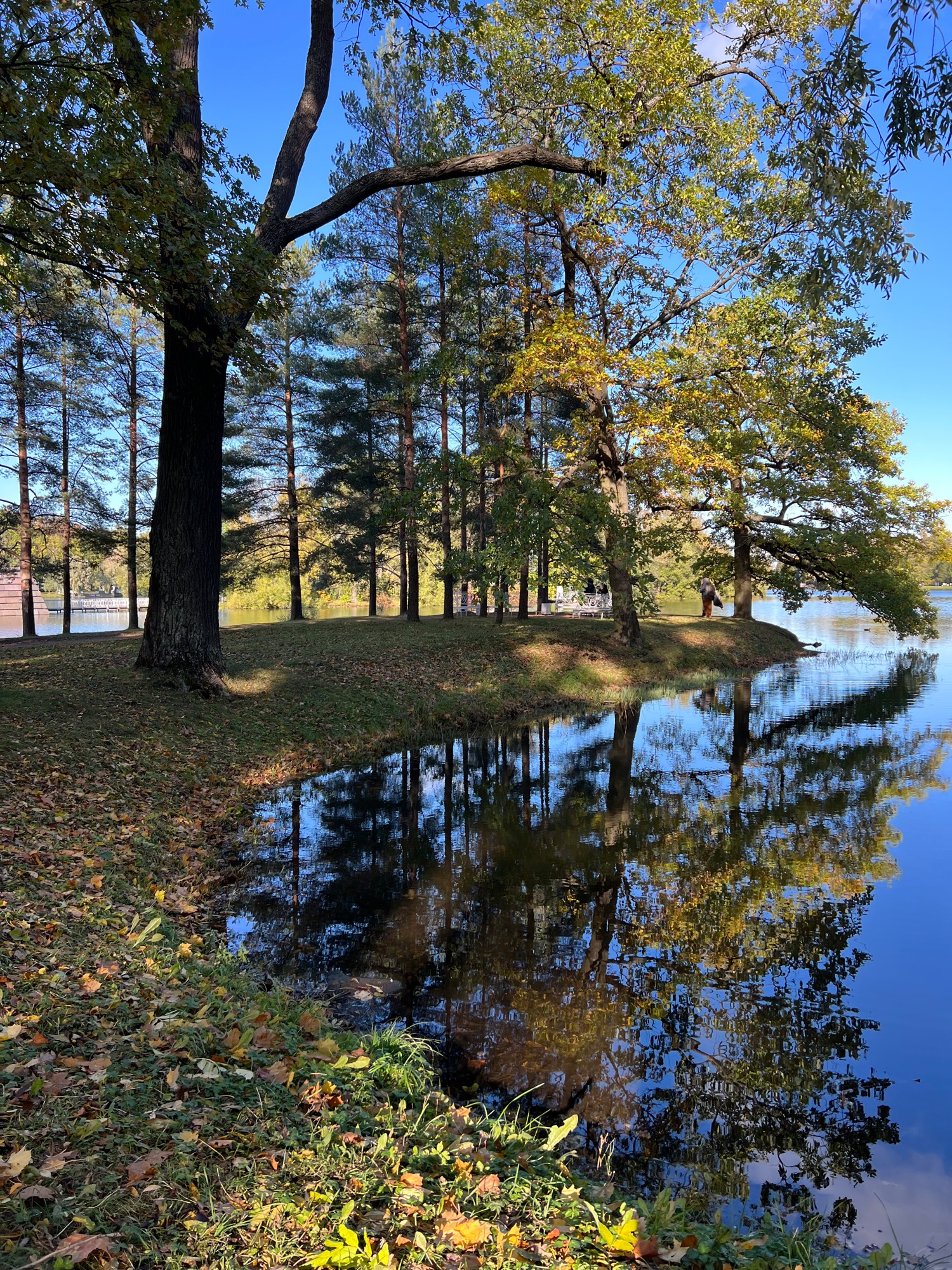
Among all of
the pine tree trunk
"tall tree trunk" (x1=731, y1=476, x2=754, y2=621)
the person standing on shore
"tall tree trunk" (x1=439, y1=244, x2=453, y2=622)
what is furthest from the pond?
the person standing on shore

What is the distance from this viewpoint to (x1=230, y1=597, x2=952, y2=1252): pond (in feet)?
12.2

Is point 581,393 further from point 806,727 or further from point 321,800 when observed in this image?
point 321,800

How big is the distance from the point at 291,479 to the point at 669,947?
22278 millimetres

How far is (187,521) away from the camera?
10398 millimetres

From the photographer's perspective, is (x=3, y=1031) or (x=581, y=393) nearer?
(x=3, y=1031)

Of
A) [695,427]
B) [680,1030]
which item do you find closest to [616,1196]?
[680,1030]

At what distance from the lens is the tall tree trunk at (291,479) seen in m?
25.0

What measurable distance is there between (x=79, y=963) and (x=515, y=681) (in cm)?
1286

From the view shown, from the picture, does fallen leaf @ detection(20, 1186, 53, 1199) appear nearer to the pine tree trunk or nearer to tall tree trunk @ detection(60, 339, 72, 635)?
the pine tree trunk

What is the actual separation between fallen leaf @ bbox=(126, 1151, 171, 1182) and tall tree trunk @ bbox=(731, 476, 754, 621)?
27.3m

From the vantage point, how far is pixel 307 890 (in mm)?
6656

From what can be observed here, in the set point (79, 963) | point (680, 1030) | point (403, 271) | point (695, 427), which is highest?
point (403, 271)

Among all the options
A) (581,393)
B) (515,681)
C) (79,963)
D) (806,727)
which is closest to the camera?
(79,963)

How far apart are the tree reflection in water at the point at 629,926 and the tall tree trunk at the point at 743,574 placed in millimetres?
17267
